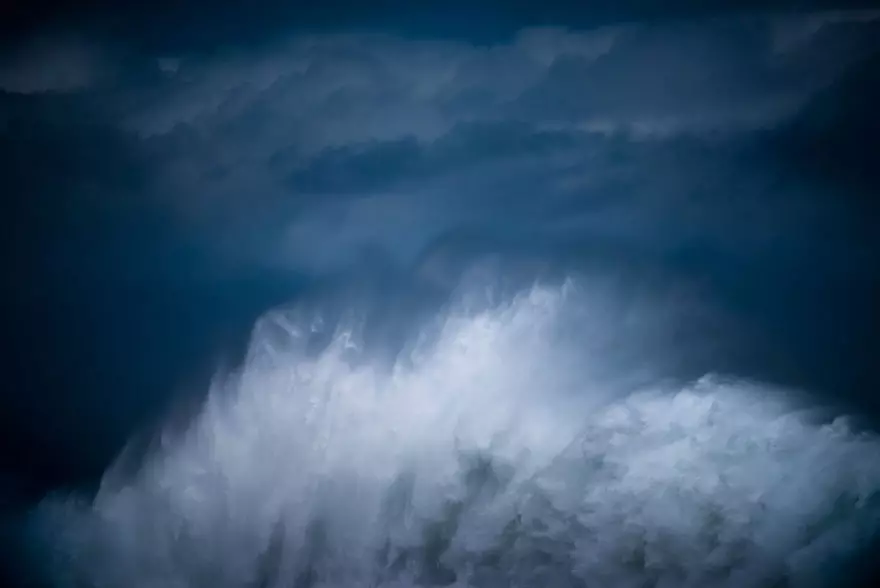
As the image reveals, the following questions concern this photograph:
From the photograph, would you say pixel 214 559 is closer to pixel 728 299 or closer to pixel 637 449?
pixel 637 449

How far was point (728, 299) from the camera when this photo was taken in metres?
4.75

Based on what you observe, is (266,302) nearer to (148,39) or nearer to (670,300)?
(148,39)

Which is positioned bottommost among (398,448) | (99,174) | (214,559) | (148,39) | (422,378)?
(214,559)

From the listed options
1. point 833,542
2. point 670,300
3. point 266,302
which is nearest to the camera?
point 833,542

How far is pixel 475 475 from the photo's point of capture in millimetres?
5102

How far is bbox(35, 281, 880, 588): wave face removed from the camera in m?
4.64

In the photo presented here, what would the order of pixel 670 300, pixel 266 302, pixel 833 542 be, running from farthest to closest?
1. pixel 266 302
2. pixel 670 300
3. pixel 833 542

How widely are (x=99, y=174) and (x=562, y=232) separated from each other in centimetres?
286

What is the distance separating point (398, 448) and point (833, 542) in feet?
8.09

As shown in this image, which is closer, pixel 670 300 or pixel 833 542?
pixel 833 542

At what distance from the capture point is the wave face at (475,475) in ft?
15.2

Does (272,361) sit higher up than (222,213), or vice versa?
(222,213)

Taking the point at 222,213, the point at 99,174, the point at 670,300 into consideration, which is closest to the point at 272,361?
the point at 222,213

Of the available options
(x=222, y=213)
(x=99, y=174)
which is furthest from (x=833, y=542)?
(x=99, y=174)
